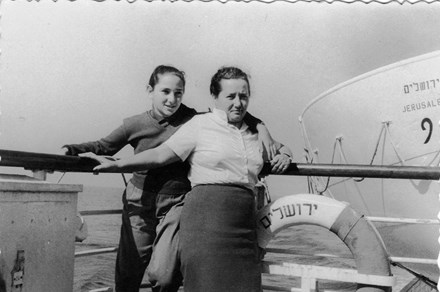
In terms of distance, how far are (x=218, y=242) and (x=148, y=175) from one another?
37cm

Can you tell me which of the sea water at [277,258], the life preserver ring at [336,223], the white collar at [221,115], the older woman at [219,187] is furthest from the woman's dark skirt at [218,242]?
the sea water at [277,258]

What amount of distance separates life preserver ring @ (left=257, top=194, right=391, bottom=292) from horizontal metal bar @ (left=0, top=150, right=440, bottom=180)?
0.09 meters

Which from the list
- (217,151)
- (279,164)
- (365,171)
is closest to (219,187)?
(217,151)

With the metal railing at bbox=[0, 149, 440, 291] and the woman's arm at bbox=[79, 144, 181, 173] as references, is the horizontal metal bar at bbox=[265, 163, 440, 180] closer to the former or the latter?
the metal railing at bbox=[0, 149, 440, 291]

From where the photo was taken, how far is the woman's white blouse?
63.5 inches

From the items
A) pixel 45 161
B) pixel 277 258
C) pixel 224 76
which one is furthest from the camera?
pixel 277 258

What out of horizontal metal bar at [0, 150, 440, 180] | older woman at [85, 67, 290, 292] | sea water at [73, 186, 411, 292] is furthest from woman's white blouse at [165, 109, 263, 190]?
sea water at [73, 186, 411, 292]

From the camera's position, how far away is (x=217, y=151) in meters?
1.62

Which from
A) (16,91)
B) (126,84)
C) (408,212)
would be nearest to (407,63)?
(408,212)

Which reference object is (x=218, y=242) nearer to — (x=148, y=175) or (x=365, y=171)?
(x=148, y=175)

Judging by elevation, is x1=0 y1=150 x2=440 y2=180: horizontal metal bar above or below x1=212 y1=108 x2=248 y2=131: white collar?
below

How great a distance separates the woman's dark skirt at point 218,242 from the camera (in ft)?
5.15

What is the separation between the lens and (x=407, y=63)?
21.1 feet

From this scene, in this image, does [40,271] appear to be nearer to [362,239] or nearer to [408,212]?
[362,239]
